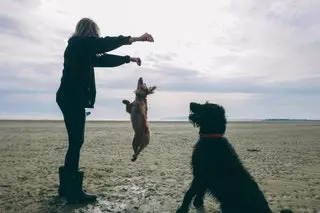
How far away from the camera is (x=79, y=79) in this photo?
558 cm

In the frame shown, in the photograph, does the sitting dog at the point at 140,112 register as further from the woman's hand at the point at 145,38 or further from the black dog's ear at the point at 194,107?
the black dog's ear at the point at 194,107

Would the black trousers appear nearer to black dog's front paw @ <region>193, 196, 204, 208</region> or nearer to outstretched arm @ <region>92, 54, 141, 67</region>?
outstretched arm @ <region>92, 54, 141, 67</region>

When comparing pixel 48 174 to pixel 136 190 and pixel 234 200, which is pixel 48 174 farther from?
pixel 234 200

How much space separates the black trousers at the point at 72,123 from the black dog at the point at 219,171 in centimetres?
158

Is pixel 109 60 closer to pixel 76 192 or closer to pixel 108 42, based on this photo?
pixel 108 42

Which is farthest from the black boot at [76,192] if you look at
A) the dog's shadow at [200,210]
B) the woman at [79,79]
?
the dog's shadow at [200,210]

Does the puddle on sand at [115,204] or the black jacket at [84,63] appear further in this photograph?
the puddle on sand at [115,204]

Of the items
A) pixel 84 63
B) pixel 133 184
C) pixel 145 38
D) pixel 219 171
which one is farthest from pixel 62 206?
pixel 145 38

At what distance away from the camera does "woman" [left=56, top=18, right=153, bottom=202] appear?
17.9ft

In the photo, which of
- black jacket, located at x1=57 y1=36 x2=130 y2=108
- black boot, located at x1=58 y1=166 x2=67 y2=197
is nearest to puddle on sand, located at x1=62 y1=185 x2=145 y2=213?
black boot, located at x1=58 y1=166 x2=67 y2=197

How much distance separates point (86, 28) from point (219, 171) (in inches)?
103

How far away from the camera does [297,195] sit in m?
6.91

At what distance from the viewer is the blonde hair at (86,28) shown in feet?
18.4

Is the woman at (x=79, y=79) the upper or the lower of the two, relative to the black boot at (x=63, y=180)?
Result: upper
